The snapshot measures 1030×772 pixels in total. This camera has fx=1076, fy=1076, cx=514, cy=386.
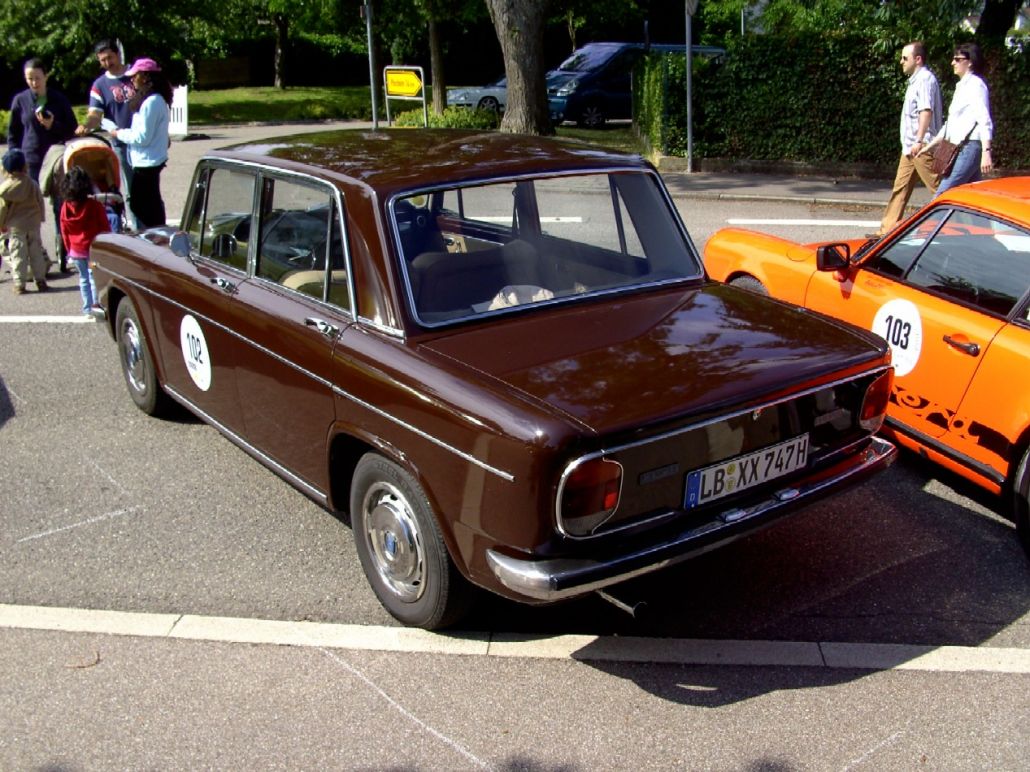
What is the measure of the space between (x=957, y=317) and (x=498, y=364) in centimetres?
242

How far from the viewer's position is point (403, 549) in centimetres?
405

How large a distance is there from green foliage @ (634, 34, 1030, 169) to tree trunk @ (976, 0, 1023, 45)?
5.35 feet

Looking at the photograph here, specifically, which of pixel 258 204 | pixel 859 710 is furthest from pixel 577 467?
pixel 258 204

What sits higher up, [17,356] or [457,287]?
[457,287]

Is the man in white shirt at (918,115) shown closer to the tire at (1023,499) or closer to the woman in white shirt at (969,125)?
the woman in white shirt at (969,125)

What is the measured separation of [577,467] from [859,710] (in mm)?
1314

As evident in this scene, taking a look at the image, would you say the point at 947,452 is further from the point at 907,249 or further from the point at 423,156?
the point at 423,156

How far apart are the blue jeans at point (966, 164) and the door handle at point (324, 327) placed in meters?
7.42

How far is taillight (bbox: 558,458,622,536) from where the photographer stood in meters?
3.39

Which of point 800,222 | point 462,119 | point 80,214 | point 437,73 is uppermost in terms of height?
point 437,73

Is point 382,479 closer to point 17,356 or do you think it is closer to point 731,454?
point 731,454

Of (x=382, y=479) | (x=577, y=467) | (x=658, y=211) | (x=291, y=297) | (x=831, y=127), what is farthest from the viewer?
(x=831, y=127)

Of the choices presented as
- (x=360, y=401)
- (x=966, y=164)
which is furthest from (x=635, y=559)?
(x=966, y=164)

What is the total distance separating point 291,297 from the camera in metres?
4.57
